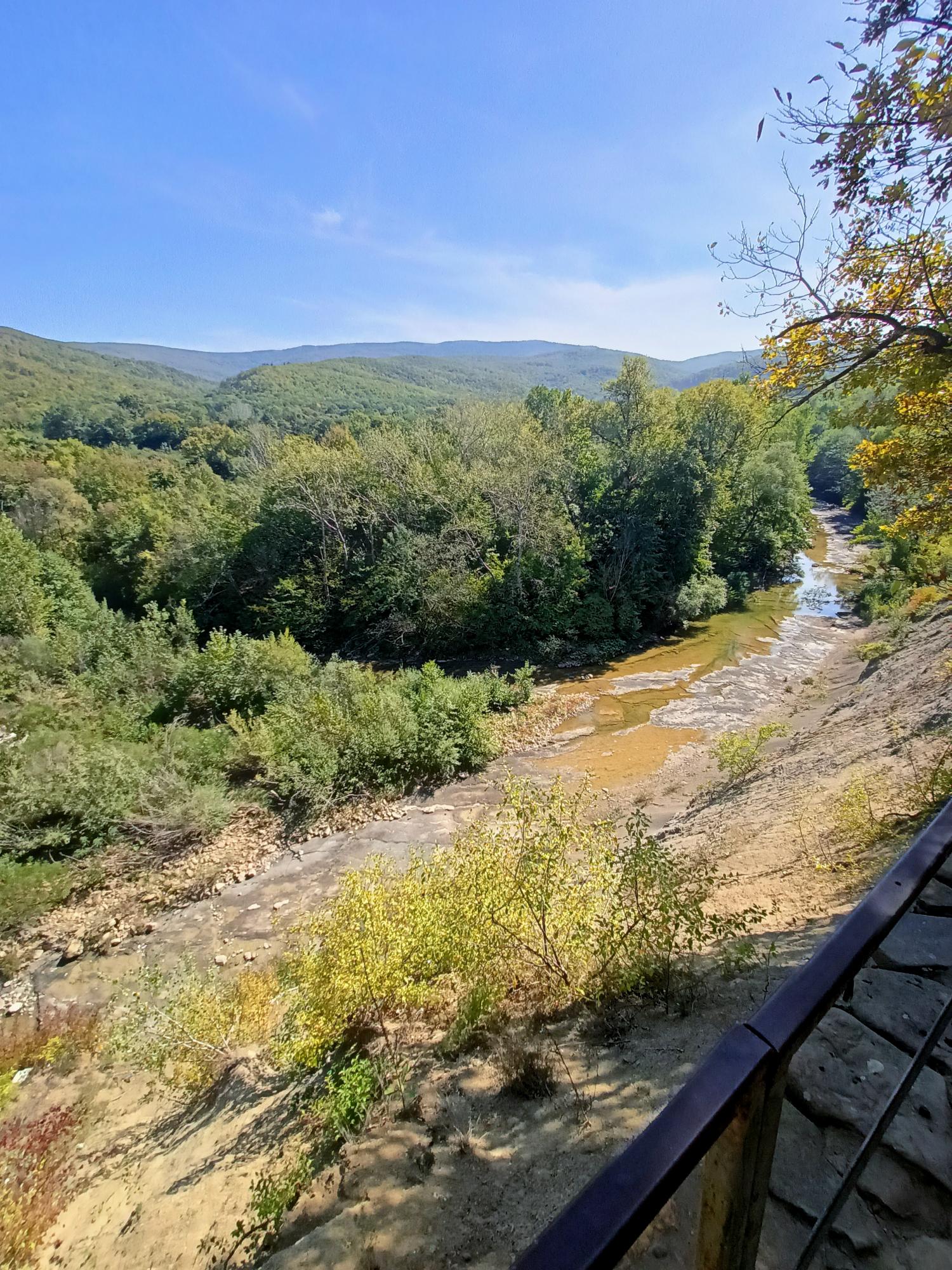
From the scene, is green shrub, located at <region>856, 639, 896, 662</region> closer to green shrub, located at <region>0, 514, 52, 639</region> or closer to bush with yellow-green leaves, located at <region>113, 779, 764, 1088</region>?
bush with yellow-green leaves, located at <region>113, 779, 764, 1088</region>

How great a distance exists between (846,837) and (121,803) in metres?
11.7

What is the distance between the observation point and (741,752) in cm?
1077

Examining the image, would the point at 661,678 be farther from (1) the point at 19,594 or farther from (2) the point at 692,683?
Answer: (1) the point at 19,594

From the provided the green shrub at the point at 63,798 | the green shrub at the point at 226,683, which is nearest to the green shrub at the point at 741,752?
the green shrub at the point at 226,683

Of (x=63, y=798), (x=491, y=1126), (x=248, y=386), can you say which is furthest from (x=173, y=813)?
(x=248, y=386)

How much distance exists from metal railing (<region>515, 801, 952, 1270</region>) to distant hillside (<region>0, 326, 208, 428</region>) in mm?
84501

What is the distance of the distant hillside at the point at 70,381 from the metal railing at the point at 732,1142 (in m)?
84.5

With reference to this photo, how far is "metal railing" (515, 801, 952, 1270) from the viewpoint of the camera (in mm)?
663

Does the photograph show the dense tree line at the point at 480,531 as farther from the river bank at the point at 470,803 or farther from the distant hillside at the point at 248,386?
the distant hillside at the point at 248,386

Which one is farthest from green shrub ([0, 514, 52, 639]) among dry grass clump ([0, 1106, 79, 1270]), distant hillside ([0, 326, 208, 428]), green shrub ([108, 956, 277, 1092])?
distant hillside ([0, 326, 208, 428])

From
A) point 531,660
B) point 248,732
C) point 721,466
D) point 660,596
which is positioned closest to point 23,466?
point 248,732

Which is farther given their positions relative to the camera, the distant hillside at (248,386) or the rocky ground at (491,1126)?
the distant hillside at (248,386)

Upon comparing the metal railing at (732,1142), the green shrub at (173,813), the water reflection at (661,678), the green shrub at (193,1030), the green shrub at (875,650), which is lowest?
the green shrub at (173,813)

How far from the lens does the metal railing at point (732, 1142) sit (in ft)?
2.17
